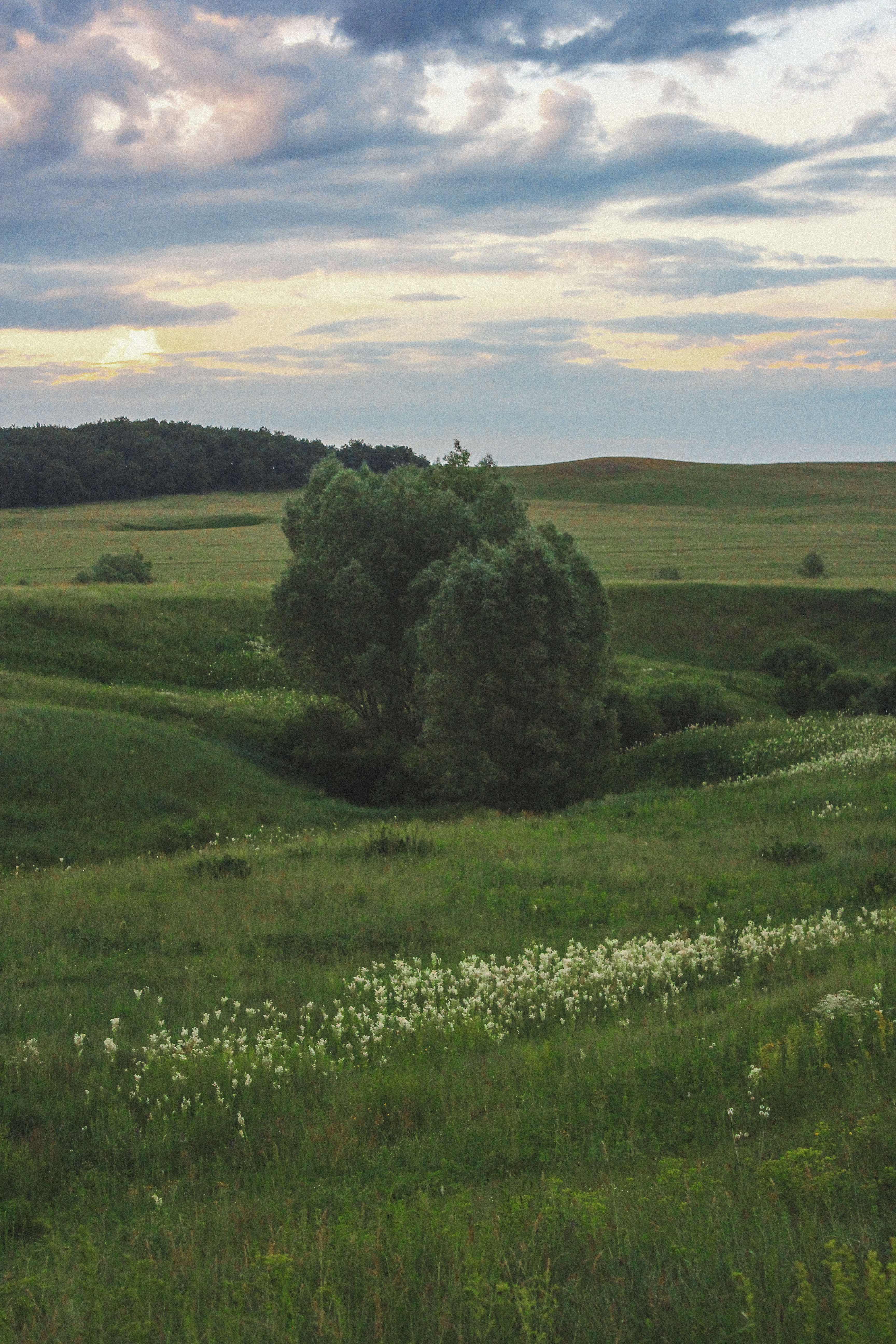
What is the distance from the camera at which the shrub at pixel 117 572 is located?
67.3 metres

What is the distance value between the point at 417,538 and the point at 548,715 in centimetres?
1014

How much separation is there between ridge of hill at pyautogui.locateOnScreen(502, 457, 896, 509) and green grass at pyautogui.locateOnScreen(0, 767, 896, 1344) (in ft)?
403

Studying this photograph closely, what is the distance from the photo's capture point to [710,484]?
157 m

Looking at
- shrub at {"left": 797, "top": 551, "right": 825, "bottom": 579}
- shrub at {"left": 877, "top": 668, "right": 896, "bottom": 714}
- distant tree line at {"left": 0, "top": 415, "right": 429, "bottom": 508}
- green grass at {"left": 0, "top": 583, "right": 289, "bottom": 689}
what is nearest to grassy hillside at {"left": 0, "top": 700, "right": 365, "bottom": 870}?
green grass at {"left": 0, "top": 583, "right": 289, "bottom": 689}

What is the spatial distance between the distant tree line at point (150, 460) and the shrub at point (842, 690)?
85.8 meters

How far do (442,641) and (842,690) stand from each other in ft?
88.1

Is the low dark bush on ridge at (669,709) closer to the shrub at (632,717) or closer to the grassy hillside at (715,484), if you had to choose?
the shrub at (632,717)

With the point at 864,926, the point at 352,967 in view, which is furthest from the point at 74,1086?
the point at 864,926

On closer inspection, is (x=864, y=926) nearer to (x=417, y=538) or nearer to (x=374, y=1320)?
(x=374, y=1320)

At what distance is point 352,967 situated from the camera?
41.2ft

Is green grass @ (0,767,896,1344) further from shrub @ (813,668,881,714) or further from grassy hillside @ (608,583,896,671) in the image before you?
grassy hillside @ (608,583,896,671)

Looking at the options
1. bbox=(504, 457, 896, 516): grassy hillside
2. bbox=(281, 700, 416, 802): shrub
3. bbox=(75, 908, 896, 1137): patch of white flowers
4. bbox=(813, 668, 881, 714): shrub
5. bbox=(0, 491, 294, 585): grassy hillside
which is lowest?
bbox=(281, 700, 416, 802): shrub

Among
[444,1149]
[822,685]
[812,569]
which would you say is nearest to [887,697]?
[822,685]

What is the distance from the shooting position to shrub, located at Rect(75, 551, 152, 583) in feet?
221
